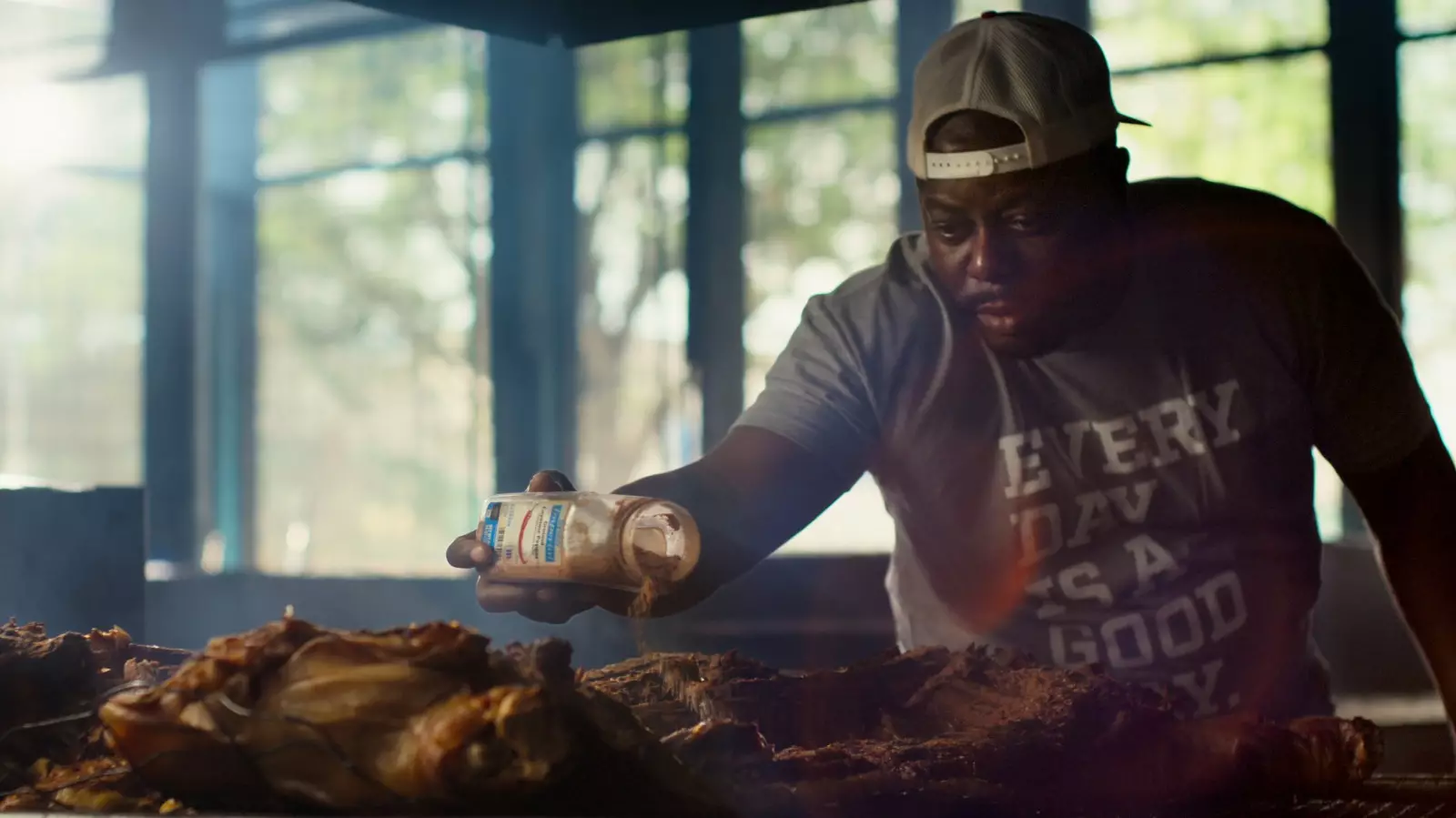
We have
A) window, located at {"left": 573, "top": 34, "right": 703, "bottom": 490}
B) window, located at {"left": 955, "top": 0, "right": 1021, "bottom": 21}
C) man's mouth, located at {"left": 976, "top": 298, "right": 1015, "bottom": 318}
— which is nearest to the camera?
man's mouth, located at {"left": 976, "top": 298, "right": 1015, "bottom": 318}

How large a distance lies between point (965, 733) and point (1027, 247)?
0.61 m

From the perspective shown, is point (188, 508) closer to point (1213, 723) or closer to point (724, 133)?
point (724, 133)

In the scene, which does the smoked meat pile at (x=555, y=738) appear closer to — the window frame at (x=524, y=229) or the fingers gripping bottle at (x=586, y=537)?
the fingers gripping bottle at (x=586, y=537)

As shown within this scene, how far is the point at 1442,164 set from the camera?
14.5 ft

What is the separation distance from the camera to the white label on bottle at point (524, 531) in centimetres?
121

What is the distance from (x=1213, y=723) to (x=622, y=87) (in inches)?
183

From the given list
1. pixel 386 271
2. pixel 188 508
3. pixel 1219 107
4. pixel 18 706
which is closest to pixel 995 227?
pixel 18 706

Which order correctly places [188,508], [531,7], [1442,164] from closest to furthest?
1. [531,7]
2. [1442,164]
3. [188,508]

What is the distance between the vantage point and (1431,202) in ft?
14.4

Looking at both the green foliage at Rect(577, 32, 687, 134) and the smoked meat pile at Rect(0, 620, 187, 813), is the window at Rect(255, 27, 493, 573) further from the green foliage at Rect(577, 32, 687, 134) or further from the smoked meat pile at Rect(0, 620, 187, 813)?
the smoked meat pile at Rect(0, 620, 187, 813)

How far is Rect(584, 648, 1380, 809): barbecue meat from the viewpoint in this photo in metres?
1.01

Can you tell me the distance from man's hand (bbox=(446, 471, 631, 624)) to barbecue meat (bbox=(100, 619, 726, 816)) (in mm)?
324

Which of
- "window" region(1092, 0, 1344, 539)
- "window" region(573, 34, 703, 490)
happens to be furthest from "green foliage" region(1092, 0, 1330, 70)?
"window" region(573, 34, 703, 490)

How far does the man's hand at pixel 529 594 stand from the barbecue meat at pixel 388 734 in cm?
32
